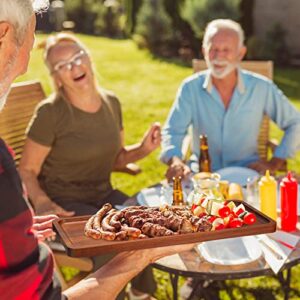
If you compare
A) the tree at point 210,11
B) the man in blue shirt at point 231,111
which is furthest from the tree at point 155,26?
the man in blue shirt at point 231,111

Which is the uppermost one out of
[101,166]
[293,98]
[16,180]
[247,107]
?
[16,180]

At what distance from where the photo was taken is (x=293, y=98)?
962cm

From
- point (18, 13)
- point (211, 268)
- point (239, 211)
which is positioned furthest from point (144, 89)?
point (18, 13)

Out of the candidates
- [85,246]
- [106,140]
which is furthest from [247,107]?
[85,246]

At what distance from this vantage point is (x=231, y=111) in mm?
3969

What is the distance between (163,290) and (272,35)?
9.95 m

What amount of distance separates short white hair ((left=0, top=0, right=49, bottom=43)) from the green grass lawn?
7.50 ft

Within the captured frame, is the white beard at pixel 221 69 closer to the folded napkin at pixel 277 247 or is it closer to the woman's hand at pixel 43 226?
the folded napkin at pixel 277 247

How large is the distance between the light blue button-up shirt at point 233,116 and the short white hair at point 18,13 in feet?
7.91

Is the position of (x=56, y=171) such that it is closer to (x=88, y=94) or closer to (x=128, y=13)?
(x=88, y=94)

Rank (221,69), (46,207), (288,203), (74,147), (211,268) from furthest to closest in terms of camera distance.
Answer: (221,69), (74,147), (46,207), (288,203), (211,268)

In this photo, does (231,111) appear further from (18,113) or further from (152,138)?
(18,113)

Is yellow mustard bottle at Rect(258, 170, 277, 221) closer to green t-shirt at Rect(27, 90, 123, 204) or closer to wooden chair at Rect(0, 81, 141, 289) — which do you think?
green t-shirt at Rect(27, 90, 123, 204)

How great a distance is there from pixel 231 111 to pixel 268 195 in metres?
1.31
